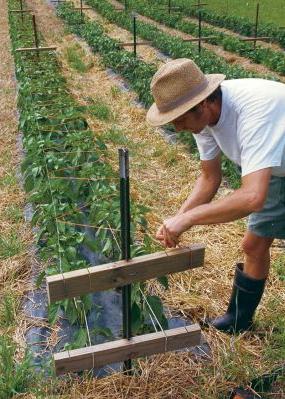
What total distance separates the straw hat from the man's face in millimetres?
60

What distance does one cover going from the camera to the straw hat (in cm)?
228

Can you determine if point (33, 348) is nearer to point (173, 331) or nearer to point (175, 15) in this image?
point (173, 331)

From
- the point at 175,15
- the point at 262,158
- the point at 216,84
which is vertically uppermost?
the point at 216,84

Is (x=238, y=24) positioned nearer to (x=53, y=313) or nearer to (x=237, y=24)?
(x=237, y=24)

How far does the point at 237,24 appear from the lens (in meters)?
14.8

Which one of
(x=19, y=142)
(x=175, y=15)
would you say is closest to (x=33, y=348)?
(x=19, y=142)

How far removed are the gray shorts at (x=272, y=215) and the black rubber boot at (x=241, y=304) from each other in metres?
0.35

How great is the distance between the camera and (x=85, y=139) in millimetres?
4812

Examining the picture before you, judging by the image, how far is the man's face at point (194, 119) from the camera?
7.65ft

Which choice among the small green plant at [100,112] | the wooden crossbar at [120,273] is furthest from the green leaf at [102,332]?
the small green plant at [100,112]

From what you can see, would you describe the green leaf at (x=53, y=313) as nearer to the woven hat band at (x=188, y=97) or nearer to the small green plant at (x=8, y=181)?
the woven hat band at (x=188, y=97)

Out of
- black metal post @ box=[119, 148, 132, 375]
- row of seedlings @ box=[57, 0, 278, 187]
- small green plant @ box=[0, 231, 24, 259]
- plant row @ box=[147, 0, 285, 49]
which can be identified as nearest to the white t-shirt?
black metal post @ box=[119, 148, 132, 375]

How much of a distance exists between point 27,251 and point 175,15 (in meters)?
13.5

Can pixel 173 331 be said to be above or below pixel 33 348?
above
